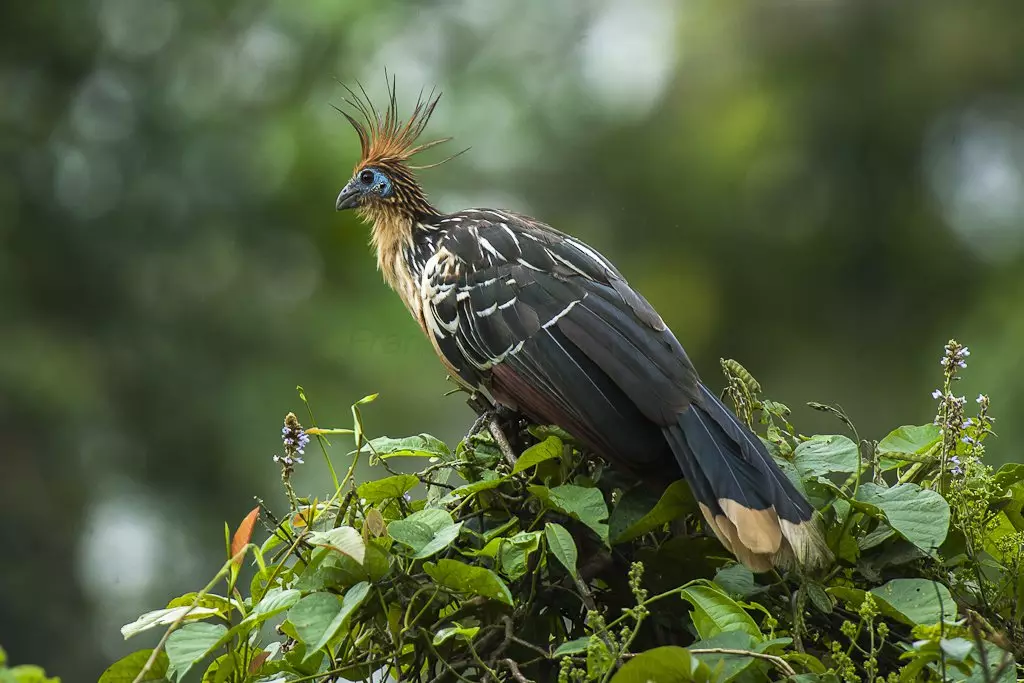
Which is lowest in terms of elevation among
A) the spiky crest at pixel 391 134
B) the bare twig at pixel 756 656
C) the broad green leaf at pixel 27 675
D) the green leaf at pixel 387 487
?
the broad green leaf at pixel 27 675

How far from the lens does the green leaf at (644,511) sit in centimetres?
111

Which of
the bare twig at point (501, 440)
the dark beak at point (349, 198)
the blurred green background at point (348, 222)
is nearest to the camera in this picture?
the bare twig at point (501, 440)

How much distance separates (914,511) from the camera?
107 centimetres

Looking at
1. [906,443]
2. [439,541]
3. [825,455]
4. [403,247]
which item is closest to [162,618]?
[439,541]

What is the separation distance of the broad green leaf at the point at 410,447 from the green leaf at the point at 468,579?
219 mm

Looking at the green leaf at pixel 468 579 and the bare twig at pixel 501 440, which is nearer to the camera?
the green leaf at pixel 468 579

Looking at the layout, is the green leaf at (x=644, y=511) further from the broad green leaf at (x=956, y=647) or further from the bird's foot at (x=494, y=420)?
the broad green leaf at (x=956, y=647)

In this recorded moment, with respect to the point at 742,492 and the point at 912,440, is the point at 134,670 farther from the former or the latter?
the point at 912,440

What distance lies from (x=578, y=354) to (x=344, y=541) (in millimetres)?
595

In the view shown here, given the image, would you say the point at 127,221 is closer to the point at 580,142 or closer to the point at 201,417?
the point at 201,417

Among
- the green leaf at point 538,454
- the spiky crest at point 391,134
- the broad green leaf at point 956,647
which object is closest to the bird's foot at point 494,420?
the green leaf at point 538,454

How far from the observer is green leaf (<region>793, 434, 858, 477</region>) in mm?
1143

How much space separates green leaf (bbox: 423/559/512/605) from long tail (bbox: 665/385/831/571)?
0.23 m

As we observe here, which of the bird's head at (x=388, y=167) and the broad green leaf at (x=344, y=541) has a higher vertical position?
the bird's head at (x=388, y=167)
